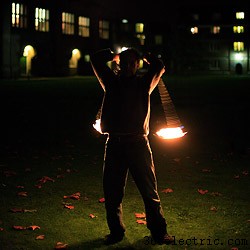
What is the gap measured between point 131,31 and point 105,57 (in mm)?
101710

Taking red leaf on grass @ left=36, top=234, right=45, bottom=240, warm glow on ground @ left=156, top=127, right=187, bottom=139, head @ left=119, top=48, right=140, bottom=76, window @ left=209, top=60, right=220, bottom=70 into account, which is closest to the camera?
head @ left=119, top=48, right=140, bottom=76

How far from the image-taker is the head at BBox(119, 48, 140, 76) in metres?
5.41

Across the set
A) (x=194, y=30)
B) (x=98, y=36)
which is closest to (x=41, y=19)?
(x=98, y=36)

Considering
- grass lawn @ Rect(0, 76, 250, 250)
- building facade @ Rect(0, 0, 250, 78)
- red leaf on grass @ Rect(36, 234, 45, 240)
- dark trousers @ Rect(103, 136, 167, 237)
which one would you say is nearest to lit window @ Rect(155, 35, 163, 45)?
building facade @ Rect(0, 0, 250, 78)

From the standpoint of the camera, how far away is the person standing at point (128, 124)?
17.9 feet

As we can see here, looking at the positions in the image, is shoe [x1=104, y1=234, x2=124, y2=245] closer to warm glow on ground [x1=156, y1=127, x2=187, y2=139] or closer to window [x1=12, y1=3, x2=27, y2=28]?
warm glow on ground [x1=156, y1=127, x2=187, y2=139]

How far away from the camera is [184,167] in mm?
10734

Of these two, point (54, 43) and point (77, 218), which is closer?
point (77, 218)

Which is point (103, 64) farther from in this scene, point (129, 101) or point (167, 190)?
point (167, 190)

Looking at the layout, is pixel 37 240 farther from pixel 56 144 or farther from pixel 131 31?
pixel 131 31

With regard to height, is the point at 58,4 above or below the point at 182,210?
above

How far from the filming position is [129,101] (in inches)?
215

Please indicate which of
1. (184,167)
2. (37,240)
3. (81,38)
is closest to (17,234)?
(37,240)

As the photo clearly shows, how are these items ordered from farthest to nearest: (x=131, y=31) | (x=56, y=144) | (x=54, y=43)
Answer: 1. (x=131, y=31)
2. (x=54, y=43)
3. (x=56, y=144)
